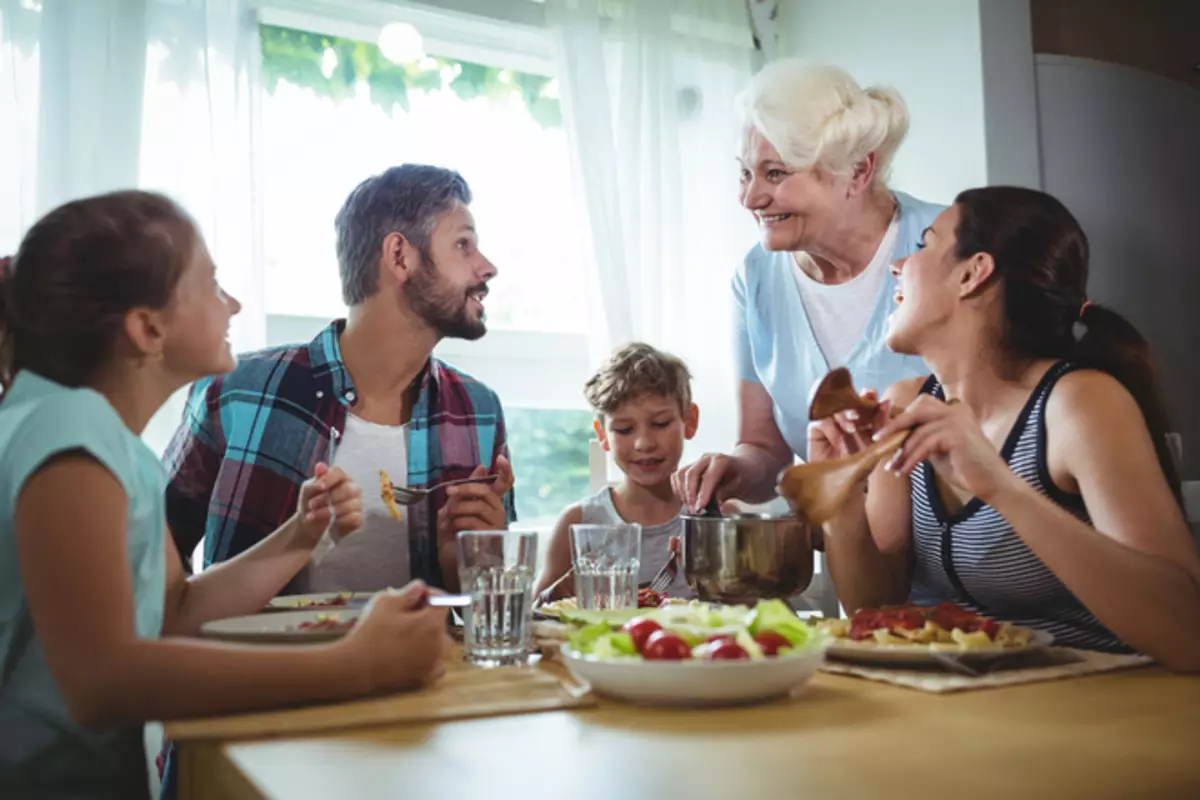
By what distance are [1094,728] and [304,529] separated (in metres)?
0.97

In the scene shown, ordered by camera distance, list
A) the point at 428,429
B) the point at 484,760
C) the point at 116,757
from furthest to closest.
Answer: the point at 428,429 < the point at 116,757 < the point at 484,760

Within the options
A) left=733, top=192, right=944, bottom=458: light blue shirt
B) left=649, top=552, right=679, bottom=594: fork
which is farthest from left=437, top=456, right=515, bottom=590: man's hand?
left=733, top=192, right=944, bottom=458: light blue shirt

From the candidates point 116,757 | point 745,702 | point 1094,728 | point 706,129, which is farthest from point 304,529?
point 706,129

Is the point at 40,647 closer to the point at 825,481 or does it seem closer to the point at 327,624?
the point at 327,624

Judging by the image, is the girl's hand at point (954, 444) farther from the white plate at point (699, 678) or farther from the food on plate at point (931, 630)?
the white plate at point (699, 678)

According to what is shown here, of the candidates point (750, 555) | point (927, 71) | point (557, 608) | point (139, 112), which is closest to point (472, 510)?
point (557, 608)

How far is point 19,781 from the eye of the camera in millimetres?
999

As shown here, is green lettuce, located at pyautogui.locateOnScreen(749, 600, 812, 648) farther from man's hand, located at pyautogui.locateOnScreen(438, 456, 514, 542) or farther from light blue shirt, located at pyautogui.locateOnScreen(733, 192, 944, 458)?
light blue shirt, located at pyautogui.locateOnScreen(733, 192, 944, 458)

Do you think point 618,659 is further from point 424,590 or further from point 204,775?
point 204,775

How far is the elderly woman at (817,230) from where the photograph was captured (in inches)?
85.3

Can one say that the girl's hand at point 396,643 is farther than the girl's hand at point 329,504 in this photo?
No

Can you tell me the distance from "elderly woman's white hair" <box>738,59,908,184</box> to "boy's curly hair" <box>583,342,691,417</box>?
0.62 meters

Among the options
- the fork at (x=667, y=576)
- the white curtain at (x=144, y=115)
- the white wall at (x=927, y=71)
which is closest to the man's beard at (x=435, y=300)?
the fork at (x=667, y=576)

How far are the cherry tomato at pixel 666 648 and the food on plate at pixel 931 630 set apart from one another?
256mm
